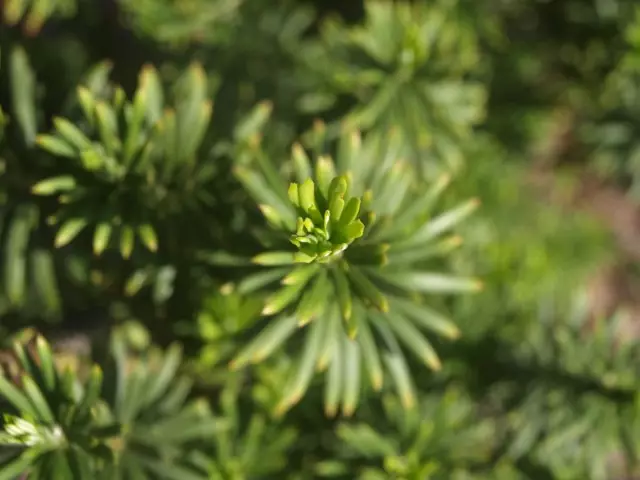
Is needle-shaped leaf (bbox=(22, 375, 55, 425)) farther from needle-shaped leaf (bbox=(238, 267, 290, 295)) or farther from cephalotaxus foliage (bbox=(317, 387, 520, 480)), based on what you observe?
cephalotaxus foliage (bbox=(317, 387, 520, 480))

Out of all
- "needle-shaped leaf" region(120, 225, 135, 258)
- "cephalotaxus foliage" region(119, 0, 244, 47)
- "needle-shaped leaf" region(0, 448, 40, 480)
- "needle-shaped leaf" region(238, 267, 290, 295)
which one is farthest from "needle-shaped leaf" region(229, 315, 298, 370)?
"cephalotaxus foliage" region(119, 0, 244, 47)

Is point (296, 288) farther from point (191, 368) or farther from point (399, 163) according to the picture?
point (191, 368)

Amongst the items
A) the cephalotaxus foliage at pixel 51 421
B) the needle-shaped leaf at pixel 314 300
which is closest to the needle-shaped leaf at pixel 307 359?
the needle-shaped leaf at pixel 314 300

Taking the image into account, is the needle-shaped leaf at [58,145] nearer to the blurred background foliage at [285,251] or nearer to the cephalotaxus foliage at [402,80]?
the blurred background foliage at [285,251]

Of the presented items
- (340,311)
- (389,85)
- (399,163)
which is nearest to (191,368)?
(340,311)

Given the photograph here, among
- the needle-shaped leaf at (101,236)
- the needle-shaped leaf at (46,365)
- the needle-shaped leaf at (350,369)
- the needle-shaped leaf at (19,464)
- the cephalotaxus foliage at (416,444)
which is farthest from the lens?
the cephalotaxus foliage at (416,444)

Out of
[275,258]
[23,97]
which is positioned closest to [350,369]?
[275,258]
